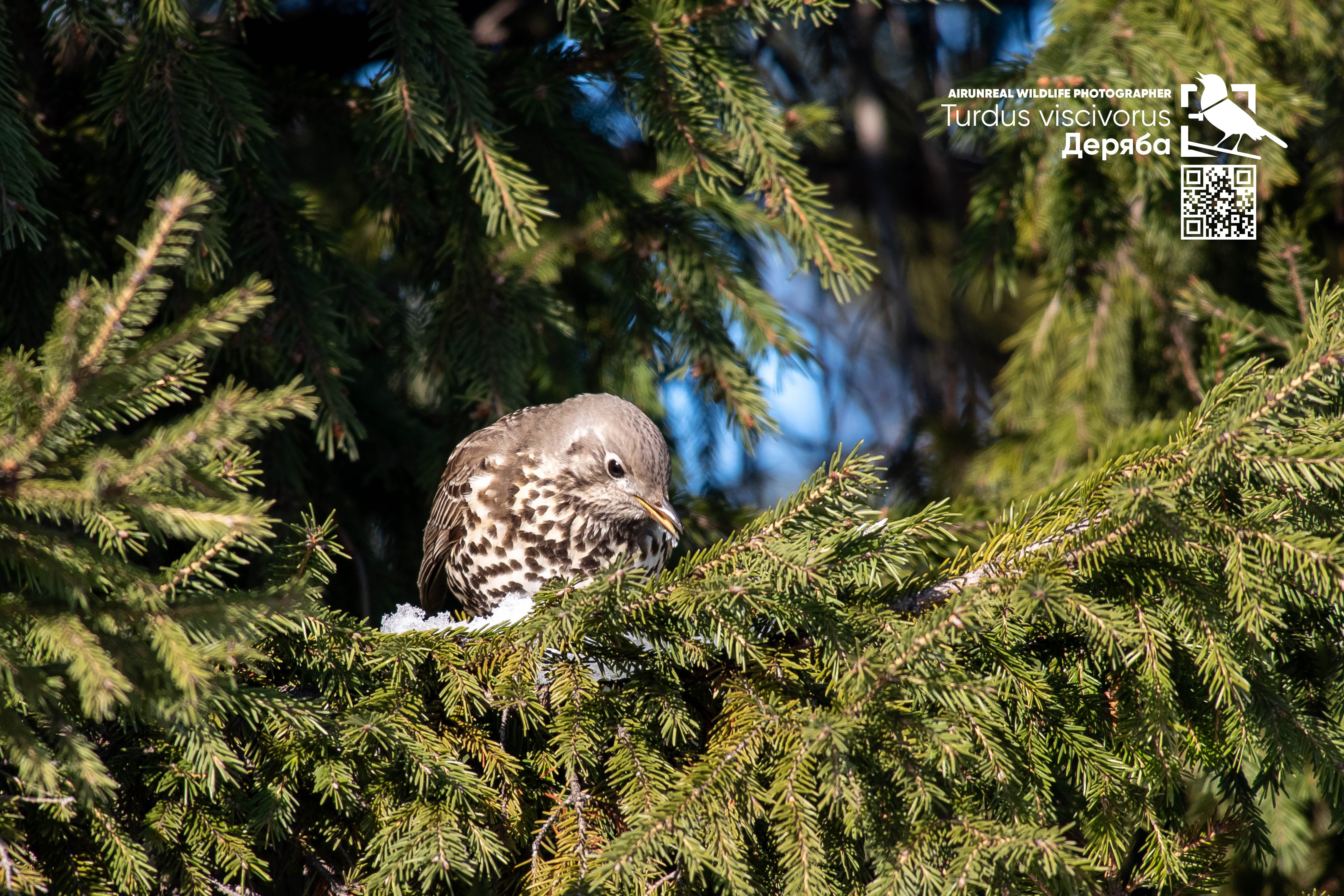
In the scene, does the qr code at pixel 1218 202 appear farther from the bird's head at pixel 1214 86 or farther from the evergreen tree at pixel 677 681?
the evergreen tree at pixel 677 681

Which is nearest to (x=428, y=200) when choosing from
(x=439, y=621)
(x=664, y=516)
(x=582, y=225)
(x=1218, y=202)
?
(x=582, y=225)

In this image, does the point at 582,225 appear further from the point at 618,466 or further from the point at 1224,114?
the point at 1224,114

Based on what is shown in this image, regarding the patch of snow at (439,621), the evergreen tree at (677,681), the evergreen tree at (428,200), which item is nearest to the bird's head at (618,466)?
the evergreen tree at (428,200)

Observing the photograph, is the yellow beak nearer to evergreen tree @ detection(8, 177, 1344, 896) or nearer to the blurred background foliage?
the blurred background foliage

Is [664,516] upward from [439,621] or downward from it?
upward

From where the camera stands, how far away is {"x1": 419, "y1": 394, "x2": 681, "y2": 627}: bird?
2.66 meters

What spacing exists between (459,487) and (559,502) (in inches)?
13.8

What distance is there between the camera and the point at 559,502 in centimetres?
269

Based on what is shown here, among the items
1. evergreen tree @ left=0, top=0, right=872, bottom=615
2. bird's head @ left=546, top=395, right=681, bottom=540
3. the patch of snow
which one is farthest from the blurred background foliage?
the patch of snow

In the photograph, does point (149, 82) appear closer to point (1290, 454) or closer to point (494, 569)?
point (494, 569)

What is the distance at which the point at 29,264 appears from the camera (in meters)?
2.33

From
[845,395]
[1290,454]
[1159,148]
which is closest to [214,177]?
[1290,454]

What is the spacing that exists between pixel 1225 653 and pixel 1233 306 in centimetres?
185

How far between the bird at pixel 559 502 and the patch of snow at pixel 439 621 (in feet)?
0.80
